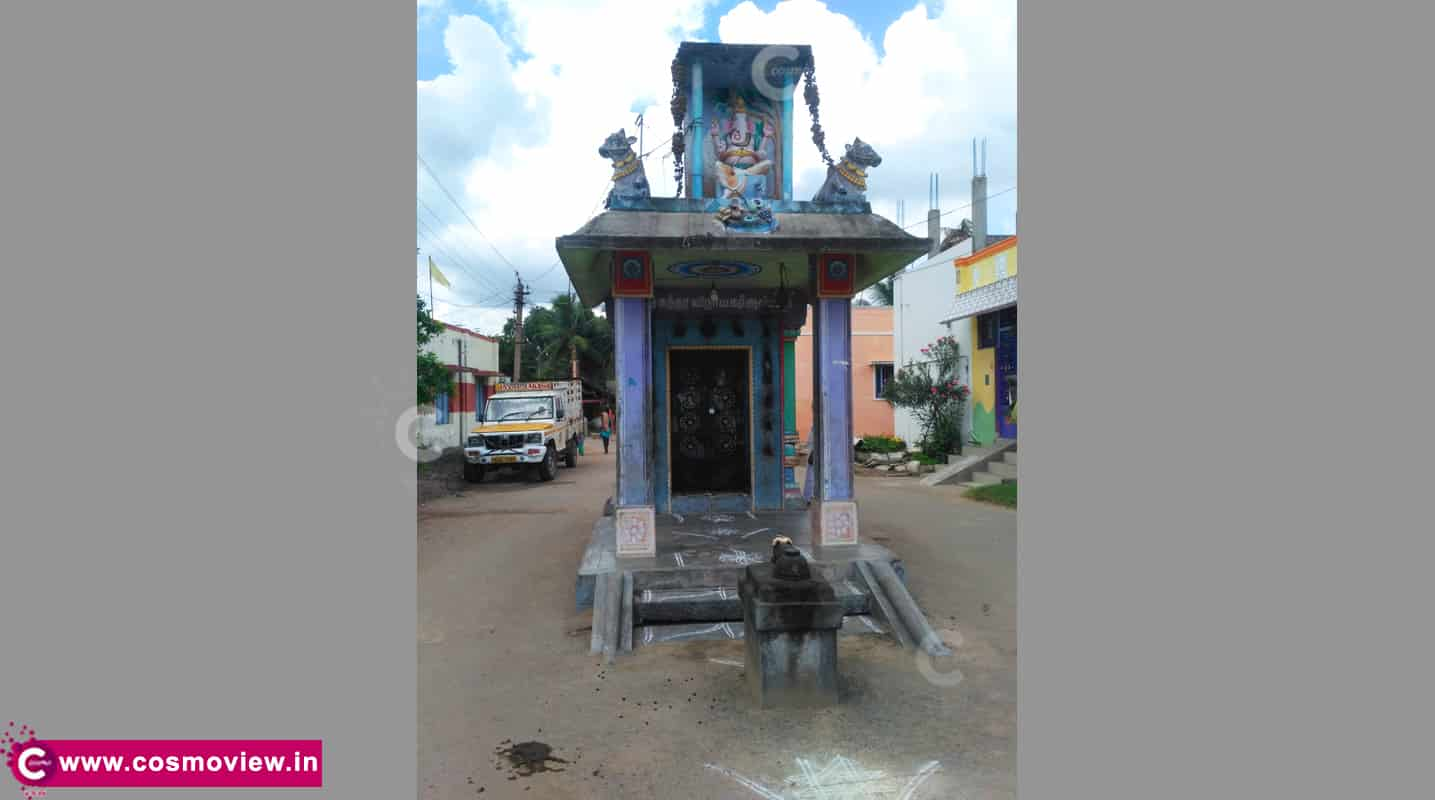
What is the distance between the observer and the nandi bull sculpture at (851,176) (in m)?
7.46

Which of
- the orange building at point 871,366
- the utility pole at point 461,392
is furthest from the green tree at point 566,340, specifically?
the orange building at point 871,366

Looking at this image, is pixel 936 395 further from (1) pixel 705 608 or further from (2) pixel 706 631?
(2) pixel 706 631

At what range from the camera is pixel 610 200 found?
7.24 meters

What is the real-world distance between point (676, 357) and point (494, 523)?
156 inches

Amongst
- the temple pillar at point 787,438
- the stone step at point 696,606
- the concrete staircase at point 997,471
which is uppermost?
the temple pillar at point 787,438

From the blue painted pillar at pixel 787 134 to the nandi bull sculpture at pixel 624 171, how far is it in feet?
5.35

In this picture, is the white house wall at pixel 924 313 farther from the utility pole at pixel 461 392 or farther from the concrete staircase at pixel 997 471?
the utility pole at pixel 461 392

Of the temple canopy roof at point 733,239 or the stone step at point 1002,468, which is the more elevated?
the temple canopy roof at point 733,239

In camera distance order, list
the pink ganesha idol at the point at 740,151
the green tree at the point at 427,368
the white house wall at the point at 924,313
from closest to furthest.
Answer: the pink ganesha idol at the point at 740,151
the green tree at the point at 427,368
the white house wall at the point at 924,313

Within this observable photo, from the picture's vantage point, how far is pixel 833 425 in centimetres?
738

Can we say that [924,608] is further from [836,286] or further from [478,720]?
[478,720]

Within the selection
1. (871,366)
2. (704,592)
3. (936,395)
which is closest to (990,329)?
(936,395)

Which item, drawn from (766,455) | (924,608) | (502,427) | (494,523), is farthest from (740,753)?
(502,427)

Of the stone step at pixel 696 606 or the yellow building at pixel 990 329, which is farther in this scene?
the yellow building at pixel 990 329
